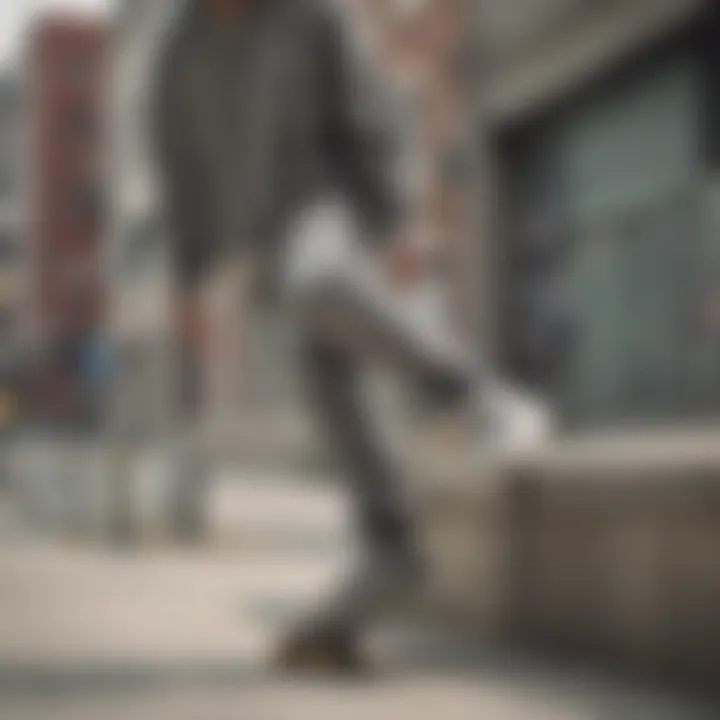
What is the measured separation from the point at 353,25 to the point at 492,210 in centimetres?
776

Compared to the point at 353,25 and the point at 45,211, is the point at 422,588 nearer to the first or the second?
the point at 353,25

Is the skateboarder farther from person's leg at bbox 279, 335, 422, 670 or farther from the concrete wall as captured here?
the concrete wall

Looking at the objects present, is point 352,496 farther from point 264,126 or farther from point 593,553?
point 264,126

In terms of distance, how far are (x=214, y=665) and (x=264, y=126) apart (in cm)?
123

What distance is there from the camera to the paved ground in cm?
296

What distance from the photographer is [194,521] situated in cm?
855

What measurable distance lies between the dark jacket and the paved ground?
955mm

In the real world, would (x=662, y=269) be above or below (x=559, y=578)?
above

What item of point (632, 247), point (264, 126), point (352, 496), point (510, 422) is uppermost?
point (632, 247)

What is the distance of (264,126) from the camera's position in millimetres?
3369

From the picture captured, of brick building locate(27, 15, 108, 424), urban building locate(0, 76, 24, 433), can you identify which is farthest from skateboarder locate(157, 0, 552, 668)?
brick building locate(27, 15, 108, 424)

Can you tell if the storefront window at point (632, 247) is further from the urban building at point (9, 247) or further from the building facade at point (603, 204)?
Result: the urban building at point (9, 247)

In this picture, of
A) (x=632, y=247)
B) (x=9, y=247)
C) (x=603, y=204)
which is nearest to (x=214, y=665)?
(x=9, y=247)

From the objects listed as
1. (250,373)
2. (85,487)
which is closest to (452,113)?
(85,487)
